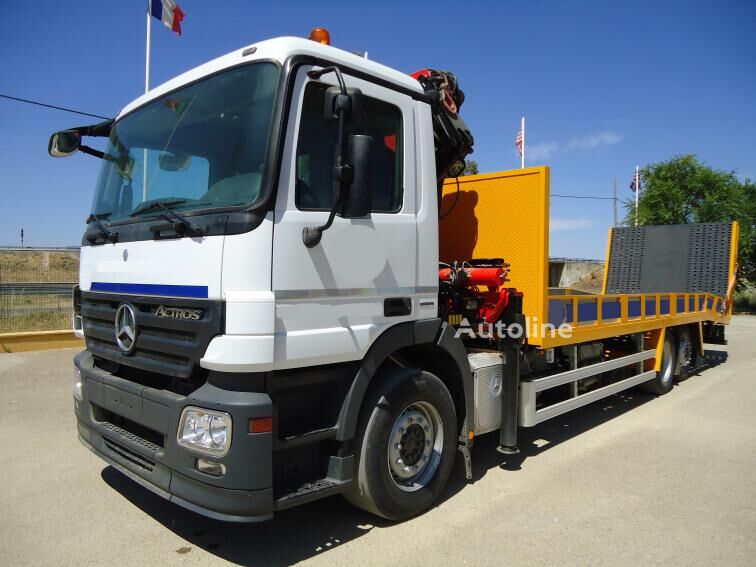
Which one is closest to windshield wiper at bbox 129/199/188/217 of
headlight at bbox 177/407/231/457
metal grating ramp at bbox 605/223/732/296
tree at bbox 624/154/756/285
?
headlight at bbox 177/407/231/457

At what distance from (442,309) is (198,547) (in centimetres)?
225

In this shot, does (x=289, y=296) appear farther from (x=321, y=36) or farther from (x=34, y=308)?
(x=34, y=308)

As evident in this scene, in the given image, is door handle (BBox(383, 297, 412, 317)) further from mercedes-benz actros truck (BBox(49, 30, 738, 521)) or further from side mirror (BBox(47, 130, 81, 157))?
side mirror (BBox(47, 130, 81, 157))

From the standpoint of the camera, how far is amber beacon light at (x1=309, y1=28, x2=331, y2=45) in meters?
3.34

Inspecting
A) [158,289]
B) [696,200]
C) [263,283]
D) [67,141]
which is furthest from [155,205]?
[696,200]

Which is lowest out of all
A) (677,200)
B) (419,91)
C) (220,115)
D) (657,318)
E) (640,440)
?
(640,440)

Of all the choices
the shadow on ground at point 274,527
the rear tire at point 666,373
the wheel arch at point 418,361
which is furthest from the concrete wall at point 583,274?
the wheel arch at point 418,361

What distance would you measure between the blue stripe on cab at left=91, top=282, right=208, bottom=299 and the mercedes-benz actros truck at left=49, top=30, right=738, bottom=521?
15 millimetres

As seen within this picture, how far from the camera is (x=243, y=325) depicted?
2.63m

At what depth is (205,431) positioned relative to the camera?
2723 mm

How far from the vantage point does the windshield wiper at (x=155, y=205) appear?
10.2 feet

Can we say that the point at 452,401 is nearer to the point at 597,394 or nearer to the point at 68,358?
the point at 597,394

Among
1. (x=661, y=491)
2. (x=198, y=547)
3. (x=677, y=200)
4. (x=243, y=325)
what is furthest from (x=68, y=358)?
(x=677, y=200)

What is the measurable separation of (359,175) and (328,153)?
0.31 meters
